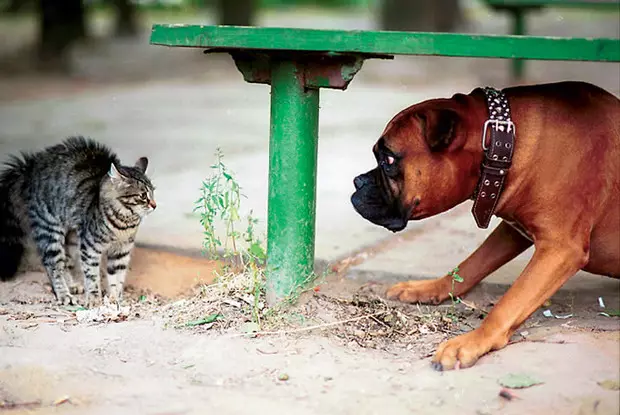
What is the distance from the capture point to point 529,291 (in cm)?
352

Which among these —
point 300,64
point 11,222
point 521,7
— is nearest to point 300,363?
point 300,64

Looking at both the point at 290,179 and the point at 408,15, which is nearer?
A: the point at 290,179

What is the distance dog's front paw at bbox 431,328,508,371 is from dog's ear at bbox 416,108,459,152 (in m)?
0.73

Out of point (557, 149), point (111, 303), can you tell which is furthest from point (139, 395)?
point (557, 149)

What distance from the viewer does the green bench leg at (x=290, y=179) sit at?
3.81 meters

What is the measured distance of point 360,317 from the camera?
3922mm

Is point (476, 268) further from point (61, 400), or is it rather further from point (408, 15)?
point (408, 15)

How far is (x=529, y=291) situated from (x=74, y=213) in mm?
2384

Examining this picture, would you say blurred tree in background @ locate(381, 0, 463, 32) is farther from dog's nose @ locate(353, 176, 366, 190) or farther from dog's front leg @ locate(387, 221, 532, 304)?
dog's nose @ locate(353, 176, 366, 190)

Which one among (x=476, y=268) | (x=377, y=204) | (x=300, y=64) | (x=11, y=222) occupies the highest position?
(x=300, y=64)

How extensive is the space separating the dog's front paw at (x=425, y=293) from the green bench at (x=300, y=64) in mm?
584

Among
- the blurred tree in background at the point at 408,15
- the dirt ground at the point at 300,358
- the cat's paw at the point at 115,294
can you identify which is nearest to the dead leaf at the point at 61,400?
the dirt ground at the point at 300,358

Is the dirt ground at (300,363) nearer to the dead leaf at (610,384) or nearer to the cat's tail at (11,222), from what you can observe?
the dead leaf at (610,384)

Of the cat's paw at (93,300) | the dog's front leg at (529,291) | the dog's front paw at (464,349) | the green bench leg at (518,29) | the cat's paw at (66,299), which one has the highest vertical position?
the green bench leg at (518,29)
